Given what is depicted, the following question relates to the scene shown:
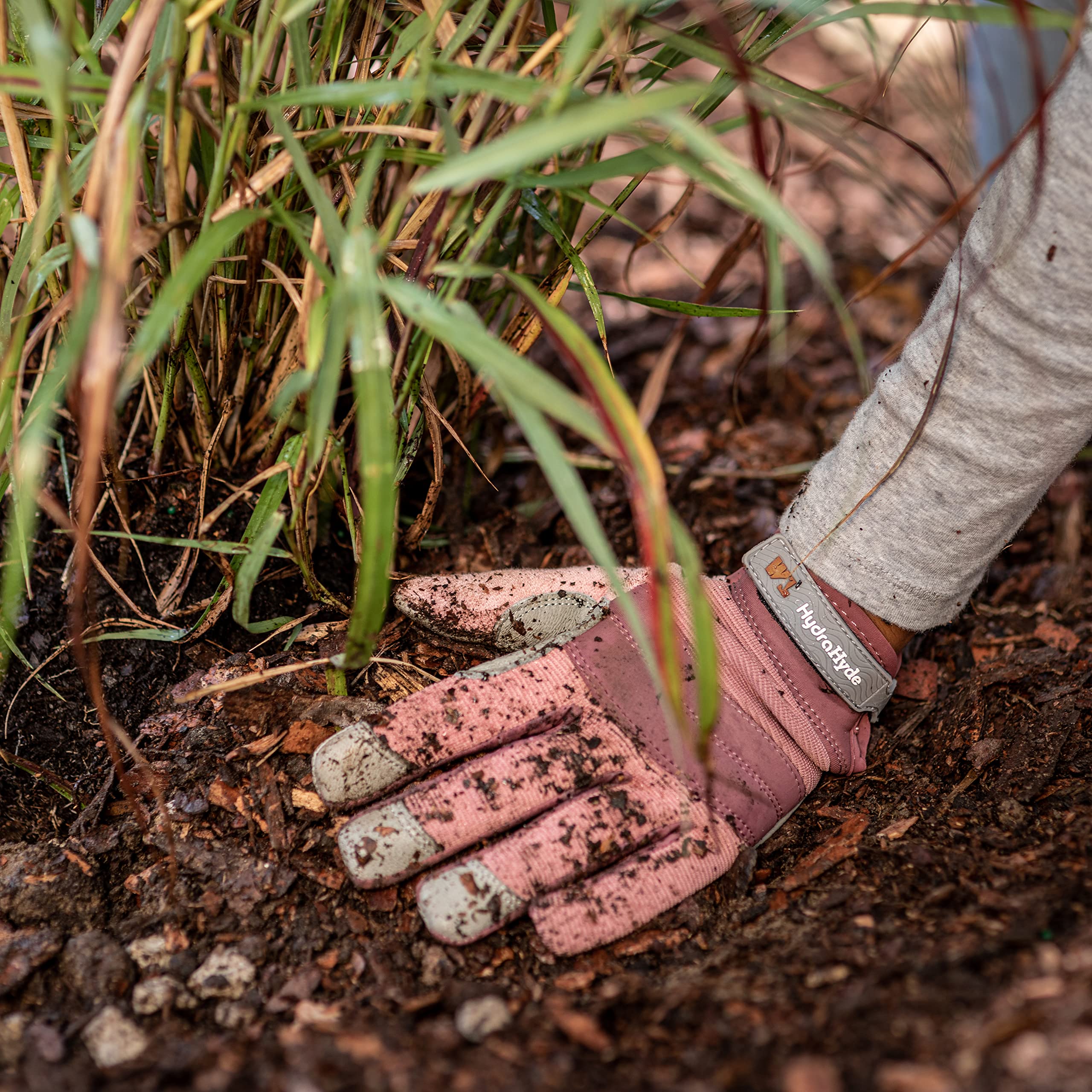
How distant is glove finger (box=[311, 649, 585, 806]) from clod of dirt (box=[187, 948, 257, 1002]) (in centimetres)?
21

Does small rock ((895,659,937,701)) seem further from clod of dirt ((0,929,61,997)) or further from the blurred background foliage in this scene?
clod of dirt ((0,929,61,997))

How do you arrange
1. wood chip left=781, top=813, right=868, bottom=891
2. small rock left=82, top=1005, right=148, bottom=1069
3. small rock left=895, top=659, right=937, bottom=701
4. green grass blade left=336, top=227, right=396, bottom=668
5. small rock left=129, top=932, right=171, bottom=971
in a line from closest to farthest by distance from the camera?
green grass blade left=336, top=227, right=396, bottom=668, small rock left=82, top=1005, right=148, bottom=1069, small rock left=129, top=932, right=171, bottom=971, wood chip left=781, top=813, right=868, bottom=891, small rock left=895, top=659, right=937, bottom=701

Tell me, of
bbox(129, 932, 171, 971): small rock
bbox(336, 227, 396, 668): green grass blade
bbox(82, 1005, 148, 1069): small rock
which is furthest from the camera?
bbox(129, 932, 171, 971): small rock

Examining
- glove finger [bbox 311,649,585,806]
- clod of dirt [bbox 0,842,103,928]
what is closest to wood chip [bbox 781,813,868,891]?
glove finger [bbox 311,649,585,806]

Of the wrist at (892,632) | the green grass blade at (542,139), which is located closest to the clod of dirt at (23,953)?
the green grass blade at (542,139)

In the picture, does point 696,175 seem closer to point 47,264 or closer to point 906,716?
point 47,264

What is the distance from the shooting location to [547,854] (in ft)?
3.66

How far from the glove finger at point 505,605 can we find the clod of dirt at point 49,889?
1.77 feet

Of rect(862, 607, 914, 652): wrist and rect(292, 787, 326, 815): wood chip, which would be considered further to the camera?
rect(862, 607, 914, 652): wrist

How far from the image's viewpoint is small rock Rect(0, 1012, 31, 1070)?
0.88 m

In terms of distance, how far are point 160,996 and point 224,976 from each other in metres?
0.07

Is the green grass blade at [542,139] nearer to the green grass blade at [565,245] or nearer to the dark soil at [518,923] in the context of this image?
the green grass blade at [565,245]

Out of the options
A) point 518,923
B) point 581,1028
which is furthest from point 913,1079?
point 518,923

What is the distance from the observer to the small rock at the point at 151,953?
1.04 m
